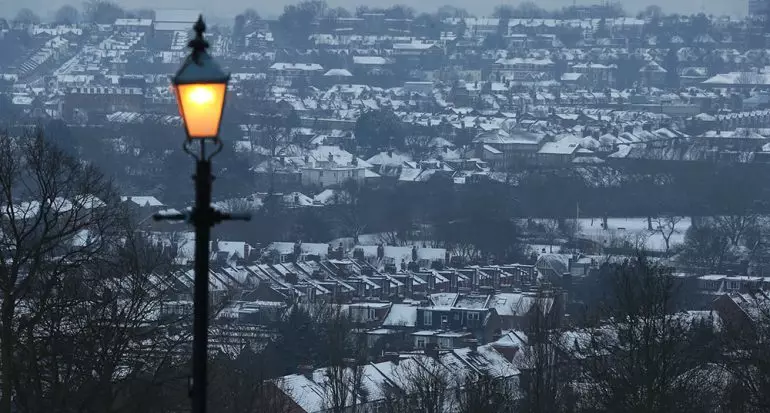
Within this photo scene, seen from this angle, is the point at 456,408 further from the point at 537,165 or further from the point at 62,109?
the point at 62,109

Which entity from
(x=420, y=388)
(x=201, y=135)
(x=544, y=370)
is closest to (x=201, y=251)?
(x=201, y=135)

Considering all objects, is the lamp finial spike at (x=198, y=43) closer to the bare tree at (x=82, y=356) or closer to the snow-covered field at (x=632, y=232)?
the bare tree at (x=82, y=356)

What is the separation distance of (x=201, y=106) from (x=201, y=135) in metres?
0.06

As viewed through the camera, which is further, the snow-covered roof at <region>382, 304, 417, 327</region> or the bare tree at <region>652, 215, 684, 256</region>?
the bare tree at <region>652, 215, 684, 256</region>

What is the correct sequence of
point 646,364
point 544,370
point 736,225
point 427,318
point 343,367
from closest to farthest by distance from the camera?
point 646,364, point 544,370, point 343,367, point 427,318, point 736,225

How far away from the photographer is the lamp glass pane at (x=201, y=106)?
15.9 ft

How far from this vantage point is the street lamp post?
191 inches

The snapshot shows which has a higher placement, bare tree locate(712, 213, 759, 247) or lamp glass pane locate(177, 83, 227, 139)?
lamp glass pane locate(177, 83, 227, 139)

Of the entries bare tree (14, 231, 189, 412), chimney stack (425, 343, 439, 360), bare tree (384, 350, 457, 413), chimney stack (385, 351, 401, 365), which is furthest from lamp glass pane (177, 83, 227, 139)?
chimney stack (425, 343, 439, 360)

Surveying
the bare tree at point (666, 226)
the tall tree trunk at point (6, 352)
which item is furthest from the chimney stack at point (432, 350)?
the tall tree trunk at point (6, 352)

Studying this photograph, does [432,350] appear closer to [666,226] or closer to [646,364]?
[646,364]

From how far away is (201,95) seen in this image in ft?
15.9

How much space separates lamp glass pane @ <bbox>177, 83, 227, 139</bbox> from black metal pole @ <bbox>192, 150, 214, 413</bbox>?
0.15 ft

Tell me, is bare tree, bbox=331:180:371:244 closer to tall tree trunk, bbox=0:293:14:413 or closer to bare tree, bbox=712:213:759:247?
bare tree, bbox=712:213:759:247
